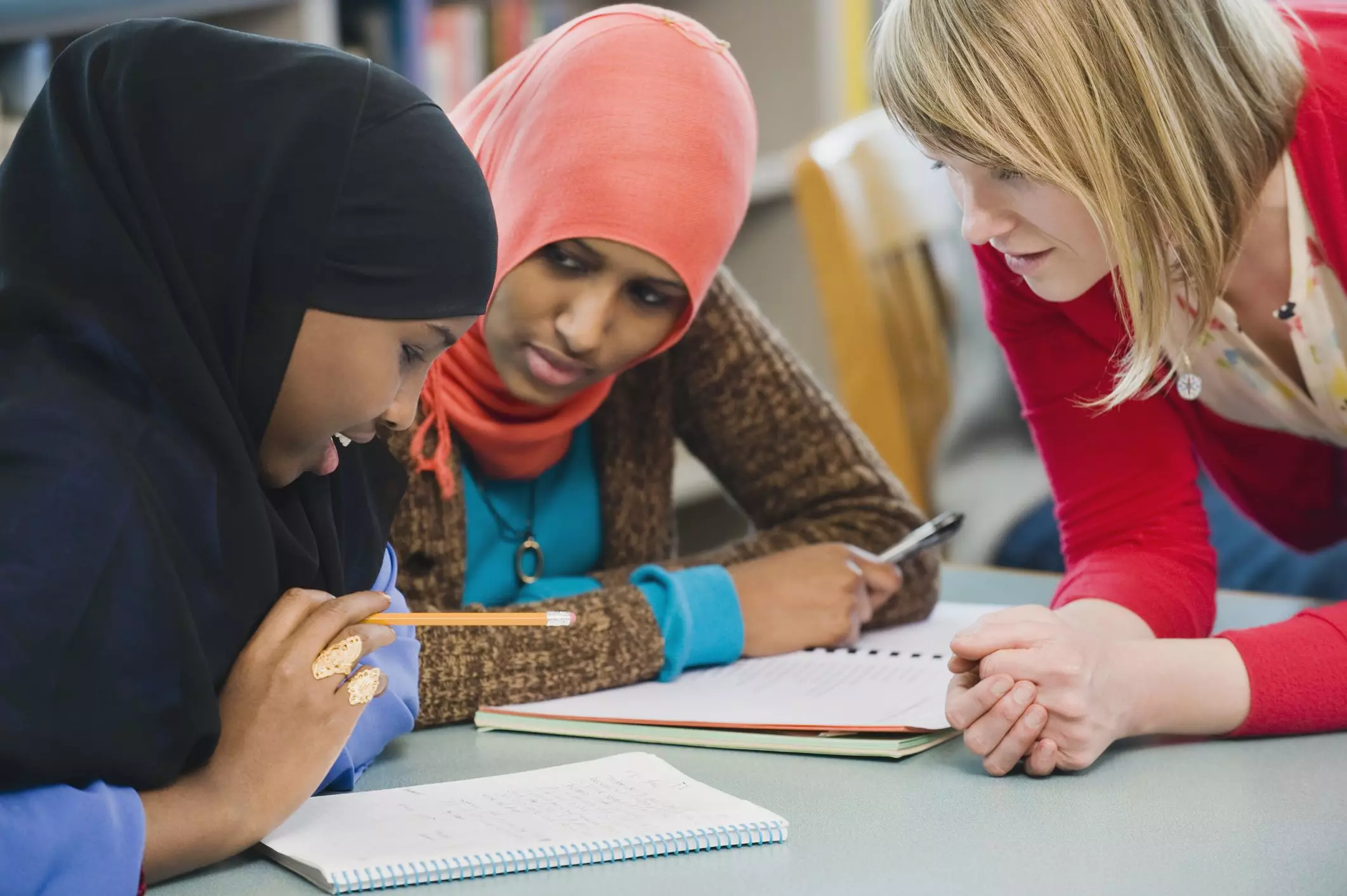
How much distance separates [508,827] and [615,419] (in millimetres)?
641

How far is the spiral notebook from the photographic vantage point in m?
0.77

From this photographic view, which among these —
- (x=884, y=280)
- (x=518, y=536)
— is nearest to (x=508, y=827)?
(x=518, y=536)

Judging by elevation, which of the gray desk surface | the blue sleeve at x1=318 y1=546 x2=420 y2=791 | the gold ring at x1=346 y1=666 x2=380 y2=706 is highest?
the gold ring at x1=346 y1=666 x2=380 y2=706

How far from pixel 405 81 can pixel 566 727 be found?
1.60ft

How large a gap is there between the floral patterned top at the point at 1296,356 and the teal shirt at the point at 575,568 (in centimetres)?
44

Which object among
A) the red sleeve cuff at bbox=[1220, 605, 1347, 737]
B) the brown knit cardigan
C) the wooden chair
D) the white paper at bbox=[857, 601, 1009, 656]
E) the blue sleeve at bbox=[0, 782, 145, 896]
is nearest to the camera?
the blue sleeve at bbox=[0, 782, 145, 896]

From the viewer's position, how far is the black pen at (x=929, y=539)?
1333 mm

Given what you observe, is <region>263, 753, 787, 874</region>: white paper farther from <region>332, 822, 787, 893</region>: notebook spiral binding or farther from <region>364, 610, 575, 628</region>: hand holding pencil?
<region>364, 610, 575, 628</region>: hand holding pencil

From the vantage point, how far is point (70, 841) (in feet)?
2.25

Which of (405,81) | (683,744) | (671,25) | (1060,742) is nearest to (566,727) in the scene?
(683,744)

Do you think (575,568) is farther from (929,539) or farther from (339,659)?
(339,659)

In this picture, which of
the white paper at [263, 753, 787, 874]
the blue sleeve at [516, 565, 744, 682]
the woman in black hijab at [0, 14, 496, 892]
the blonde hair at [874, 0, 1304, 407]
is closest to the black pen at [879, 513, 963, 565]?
the blue sleeve at [516, 565, 744, 682]

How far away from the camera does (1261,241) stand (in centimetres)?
118

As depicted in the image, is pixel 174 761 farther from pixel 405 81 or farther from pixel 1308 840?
pixel 1308 840
